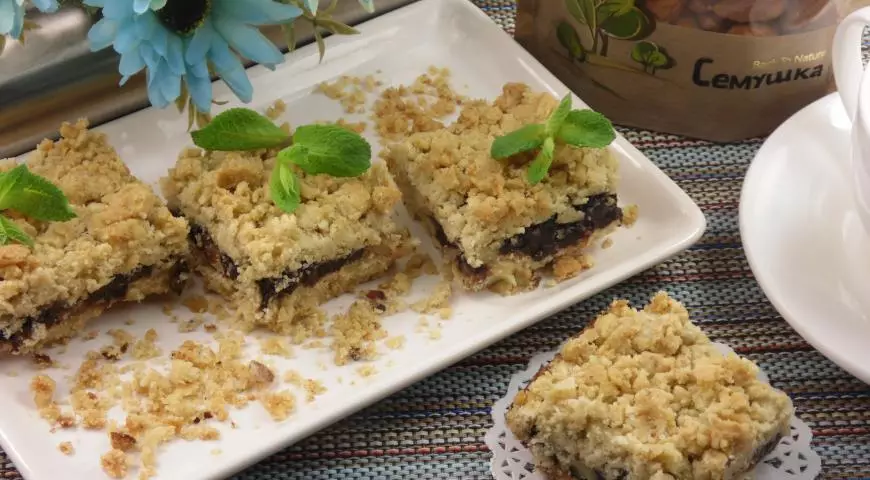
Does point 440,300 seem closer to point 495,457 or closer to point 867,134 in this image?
point 495,457

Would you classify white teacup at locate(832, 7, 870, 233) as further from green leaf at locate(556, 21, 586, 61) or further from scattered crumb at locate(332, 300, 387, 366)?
scattered crumb at locate(332, 300, 387, 366)

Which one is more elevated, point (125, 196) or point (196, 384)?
point (125, 196)

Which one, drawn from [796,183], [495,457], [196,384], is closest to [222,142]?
[196,384]

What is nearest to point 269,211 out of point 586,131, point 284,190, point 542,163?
point 284,190

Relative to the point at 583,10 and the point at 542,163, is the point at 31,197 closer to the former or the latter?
the point at 542,163

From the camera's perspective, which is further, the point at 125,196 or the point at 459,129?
the point at 459,129
